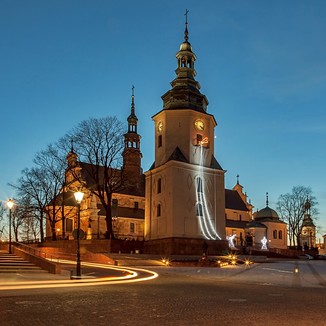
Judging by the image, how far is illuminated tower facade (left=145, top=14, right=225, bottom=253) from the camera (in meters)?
53.8

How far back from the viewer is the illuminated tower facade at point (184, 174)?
176 feet

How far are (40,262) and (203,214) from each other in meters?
32.8

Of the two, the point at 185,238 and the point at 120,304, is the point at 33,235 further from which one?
the point at 120,304

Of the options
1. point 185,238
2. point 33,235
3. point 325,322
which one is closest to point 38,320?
point 325,322

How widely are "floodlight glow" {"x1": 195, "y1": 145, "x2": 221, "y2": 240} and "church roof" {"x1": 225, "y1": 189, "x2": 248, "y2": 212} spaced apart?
117ft

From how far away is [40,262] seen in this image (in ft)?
82.6

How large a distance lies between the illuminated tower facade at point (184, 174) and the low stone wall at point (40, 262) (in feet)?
80.6

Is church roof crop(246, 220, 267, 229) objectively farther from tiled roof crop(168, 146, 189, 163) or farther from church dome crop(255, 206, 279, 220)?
tiled roof crop(168, 146, 189, 163)

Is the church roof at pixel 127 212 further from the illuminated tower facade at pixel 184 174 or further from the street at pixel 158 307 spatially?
the street at pixel 158 307

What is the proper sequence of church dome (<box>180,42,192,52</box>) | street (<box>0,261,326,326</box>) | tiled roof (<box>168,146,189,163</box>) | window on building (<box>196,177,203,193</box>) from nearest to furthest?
1. street (<box>0,261,326,326</box>)
2. tiled roof (<box>168,146,189,163</box>)
3. window on building (<box>196,177,203,193</box>)
4. church dome (<box>180,42,192,52</box>)

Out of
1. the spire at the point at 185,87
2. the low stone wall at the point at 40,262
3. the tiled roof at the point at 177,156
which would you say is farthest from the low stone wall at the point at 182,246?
the low stone wall at the point at 40,262

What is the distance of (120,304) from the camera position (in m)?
11.8

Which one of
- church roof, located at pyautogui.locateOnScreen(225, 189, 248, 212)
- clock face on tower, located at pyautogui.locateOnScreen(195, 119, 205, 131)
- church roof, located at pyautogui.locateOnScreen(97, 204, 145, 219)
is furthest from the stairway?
church roof, located at pyautogui.locateOnScreen(225, 189, 248, 212)

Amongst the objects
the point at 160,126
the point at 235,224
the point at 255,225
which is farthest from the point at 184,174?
the point at 235,224
